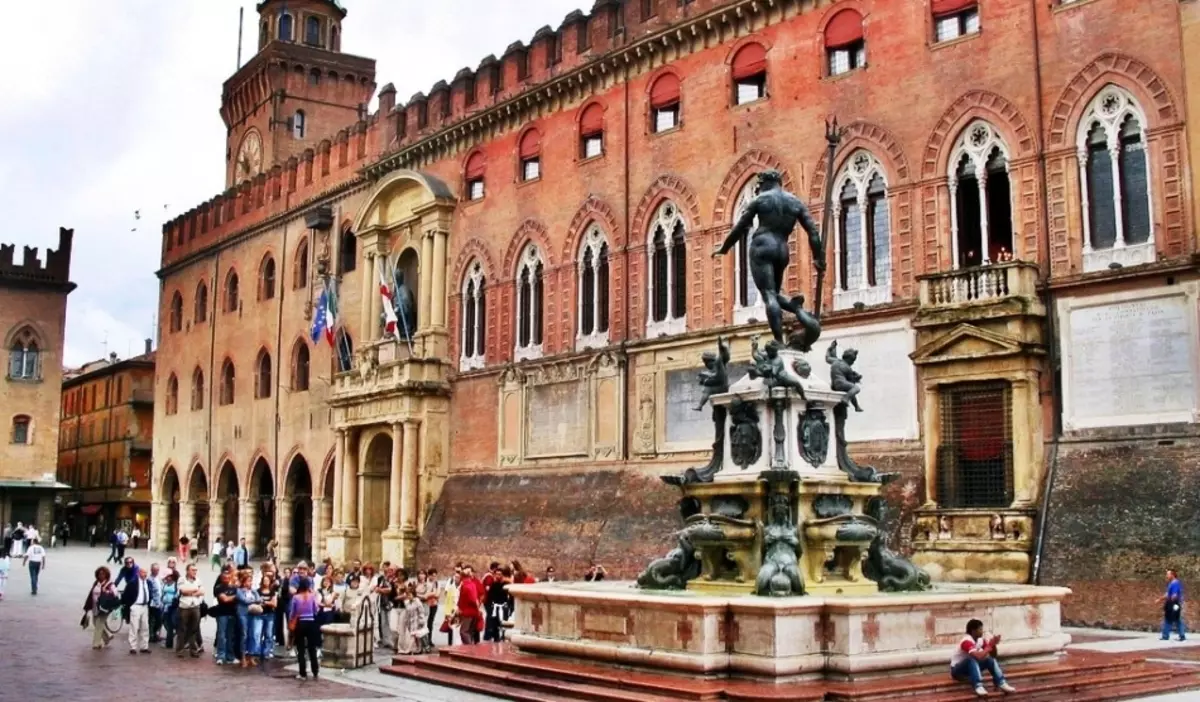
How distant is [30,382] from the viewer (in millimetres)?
52594

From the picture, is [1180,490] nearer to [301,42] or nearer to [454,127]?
[454,127]

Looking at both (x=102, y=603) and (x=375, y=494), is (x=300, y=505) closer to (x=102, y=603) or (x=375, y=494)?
(x=375, y=494)

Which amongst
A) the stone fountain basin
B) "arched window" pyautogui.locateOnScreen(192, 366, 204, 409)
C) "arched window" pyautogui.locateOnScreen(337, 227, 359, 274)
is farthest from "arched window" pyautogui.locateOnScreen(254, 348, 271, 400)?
the stone fountain basin

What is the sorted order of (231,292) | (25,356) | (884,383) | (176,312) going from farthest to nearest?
1. (25,356)
2. (176,312)
3. (231,292)
4. (884,383)

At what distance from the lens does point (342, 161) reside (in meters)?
40.8

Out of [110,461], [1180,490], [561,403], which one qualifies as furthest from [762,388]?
[110,461]

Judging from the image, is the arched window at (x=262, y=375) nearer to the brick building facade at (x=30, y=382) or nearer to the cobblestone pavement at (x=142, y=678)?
the brick building facade at (x=30, y=382)

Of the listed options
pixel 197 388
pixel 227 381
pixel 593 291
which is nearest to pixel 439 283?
pixel 593 291

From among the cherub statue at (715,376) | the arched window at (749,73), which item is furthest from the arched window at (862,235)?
the cherub statue at (715,376)

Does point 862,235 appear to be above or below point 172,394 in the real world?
above

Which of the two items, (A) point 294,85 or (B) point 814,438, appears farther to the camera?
(A) point 294,85

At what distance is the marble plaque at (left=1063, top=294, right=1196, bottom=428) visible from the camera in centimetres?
1984

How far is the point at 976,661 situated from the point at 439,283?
2543 cm

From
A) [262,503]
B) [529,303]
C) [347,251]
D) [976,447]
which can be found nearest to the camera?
[976,447]
